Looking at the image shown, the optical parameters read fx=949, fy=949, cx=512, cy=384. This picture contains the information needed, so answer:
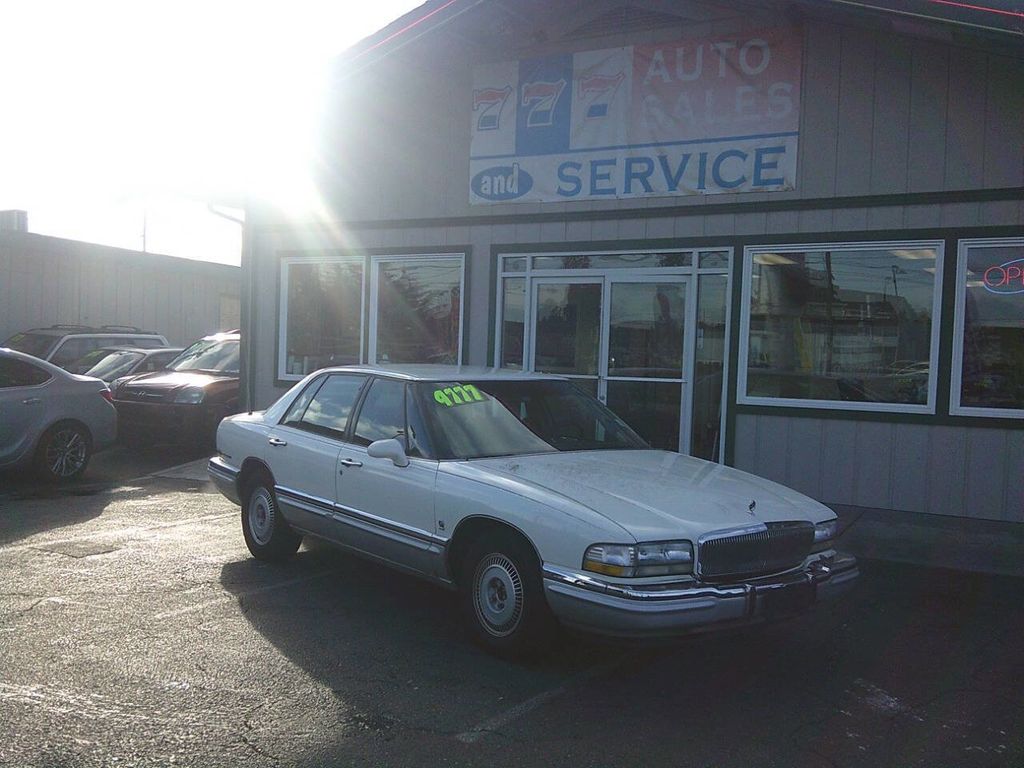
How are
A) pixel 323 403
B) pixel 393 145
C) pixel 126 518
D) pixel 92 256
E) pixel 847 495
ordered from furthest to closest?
pixel 92 256 → pixel 393 145 → pixel 847 495 → pixel 126 518 → pixel 323 403

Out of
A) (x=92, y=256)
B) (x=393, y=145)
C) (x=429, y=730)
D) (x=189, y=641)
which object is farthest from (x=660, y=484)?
(x=92, y=256)

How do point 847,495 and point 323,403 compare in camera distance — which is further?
point 847,495

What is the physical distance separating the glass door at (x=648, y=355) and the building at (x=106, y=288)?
15.1 meters

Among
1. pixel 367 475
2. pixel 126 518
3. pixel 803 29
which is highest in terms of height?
pixel 803 29

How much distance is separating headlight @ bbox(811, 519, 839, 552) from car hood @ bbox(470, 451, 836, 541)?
0.04 metres

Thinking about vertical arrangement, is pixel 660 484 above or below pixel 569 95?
below

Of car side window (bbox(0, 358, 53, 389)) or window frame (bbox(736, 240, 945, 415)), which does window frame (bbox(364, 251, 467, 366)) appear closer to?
window frame (bbox(736, 240, 945, 415))

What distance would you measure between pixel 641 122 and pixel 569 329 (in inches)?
95.3

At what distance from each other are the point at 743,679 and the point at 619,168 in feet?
22.3

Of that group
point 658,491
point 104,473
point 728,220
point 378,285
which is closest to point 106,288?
point 104,473

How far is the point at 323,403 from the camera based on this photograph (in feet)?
22.0

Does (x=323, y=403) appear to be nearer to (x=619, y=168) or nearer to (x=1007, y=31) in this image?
(x=619, y=168)

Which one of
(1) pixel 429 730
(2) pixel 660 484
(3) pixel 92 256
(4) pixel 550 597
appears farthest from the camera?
(3) pixel 92 256

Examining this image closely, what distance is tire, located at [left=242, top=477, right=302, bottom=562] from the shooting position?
22.6ft
